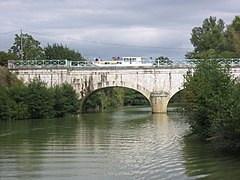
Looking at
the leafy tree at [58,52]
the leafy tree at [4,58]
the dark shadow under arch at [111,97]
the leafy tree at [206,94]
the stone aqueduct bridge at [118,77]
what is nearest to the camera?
the leafy tree at [206,94]

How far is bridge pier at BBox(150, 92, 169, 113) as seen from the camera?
49719mm

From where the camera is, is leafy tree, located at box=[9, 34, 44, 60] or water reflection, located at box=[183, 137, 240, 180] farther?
leafy tree, located at box=[9, 34, 44, 60]

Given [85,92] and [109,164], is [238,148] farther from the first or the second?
[85,92]

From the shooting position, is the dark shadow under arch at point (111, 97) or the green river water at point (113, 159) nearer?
the green river water at point (113, 159)

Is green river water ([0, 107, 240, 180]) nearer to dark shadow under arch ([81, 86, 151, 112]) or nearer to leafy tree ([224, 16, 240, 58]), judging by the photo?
dark shadow under arch ([81, 86, 151, 112])

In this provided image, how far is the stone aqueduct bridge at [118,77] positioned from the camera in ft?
164

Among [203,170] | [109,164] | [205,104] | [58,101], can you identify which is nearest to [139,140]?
[205,104]

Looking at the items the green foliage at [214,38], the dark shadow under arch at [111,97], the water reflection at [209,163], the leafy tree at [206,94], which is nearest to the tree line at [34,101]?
the dark shadow under arch at [111,97]

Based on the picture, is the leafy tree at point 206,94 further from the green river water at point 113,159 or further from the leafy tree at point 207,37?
the leafy tree at point 207,37

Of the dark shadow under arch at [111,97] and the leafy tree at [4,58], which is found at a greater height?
the leafy tree at [4,58]

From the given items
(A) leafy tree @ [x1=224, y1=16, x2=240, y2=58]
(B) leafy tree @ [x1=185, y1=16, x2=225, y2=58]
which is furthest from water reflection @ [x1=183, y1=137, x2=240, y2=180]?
(B) leafy tree @ [x1=185, y1=16, x2=225, y2=58]

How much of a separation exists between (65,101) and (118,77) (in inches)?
289

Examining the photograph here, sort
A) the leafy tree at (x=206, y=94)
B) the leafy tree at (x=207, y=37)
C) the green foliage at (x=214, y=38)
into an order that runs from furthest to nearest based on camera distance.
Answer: the leafy tree at (x=207, y=37) < the green foliage at (x=214, y=38) < the leafy tree at (x=206, y=94)

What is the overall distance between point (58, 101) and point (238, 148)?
30.5 m
